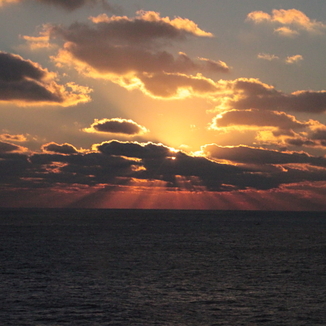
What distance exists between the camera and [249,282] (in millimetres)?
69500

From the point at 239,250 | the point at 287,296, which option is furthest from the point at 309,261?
the point at 287,296

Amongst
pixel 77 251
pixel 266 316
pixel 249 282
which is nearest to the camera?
pixel 266 316

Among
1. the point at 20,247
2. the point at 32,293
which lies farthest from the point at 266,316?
the point at 20,247

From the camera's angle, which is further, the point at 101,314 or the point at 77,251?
the point at 77,251

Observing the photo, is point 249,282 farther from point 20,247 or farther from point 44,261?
point 20,247

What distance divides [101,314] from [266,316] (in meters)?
17.6

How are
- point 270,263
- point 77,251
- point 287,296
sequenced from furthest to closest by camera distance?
point 77,251, point 270,263, point 287,296

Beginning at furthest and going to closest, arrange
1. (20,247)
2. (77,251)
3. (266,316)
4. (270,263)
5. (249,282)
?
(20,247), (77,251), (270,263), (249,282), (266,316)

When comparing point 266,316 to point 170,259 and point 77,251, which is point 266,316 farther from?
point 77,251

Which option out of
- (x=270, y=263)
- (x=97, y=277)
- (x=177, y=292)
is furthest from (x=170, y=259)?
(x=177, y=292)

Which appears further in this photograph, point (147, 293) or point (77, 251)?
point (77, 251)

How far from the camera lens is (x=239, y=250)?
118188mm

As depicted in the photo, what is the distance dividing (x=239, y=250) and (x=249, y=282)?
4929 cm

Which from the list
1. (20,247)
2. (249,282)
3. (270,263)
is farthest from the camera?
(20,247)
